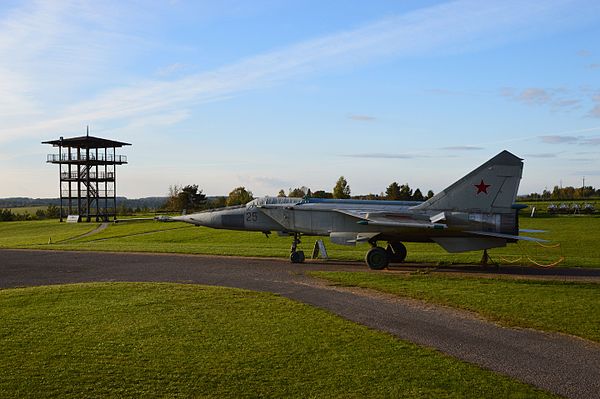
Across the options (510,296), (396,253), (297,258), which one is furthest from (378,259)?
(510,296)

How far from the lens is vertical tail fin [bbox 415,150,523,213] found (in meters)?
19.8

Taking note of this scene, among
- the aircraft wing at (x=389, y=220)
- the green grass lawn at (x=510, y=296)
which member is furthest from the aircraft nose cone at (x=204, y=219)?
the green grass lawn at (x=510, y=296)

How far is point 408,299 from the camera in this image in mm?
14406

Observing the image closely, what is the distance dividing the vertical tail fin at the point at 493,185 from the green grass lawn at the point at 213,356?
9.93 meters

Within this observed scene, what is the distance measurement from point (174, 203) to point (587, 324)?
7042 cm

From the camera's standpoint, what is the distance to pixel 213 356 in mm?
9203

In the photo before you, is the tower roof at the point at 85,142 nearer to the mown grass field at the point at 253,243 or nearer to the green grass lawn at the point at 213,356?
the mown grass field at the point at 253,243

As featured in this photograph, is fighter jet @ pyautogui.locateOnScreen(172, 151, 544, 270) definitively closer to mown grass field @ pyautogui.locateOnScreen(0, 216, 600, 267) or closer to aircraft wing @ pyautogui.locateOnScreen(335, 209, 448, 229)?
aircraft wing @ pyautogui.locateOnScreen(335, 209, 448, 229)

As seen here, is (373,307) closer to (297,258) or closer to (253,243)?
(297,258)

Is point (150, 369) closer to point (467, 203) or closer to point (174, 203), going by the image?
point (467, 203)

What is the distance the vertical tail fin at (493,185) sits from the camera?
19812mm

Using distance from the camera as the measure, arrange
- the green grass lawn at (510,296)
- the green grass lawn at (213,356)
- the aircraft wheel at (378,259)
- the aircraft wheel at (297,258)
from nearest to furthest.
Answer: the green grass lawn at (213,356)
the green grass lawn at (510,296)
the aircraft wheel at (378,259)
the aircraft wheel at (297,258)

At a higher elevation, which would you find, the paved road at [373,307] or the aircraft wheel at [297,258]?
the aircraft wheel at [297,258]

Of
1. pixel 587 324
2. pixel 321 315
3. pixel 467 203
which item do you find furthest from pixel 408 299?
pixel 467 203
